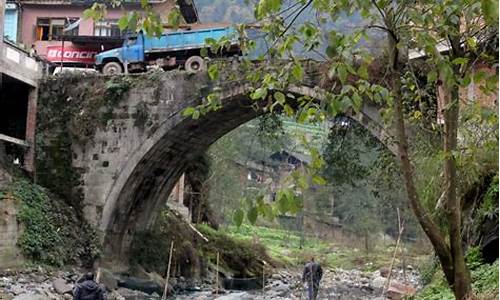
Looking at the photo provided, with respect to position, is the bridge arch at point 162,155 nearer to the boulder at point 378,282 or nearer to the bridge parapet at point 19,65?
the bridge parapet at point 19,65

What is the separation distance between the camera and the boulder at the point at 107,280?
13.9 m

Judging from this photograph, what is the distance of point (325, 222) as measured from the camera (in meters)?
37.7

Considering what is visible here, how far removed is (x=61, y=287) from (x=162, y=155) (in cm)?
531

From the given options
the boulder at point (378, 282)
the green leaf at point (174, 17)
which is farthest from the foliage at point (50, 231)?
the green leaf at point (174, 17)

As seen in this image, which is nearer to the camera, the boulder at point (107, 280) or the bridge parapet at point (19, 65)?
the boulder at point (107, 280)

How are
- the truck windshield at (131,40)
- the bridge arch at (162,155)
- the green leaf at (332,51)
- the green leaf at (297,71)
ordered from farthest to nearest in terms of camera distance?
the truck windshield at (131,40), the bridge arch at (162,155), the green leaf at (297,71), the green leaf at (332,51)

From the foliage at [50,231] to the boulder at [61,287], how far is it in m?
1.20

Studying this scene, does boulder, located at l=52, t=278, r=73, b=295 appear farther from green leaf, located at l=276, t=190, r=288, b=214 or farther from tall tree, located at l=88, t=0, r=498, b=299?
green leaf, located at l=276, t=190, r=288, b=214

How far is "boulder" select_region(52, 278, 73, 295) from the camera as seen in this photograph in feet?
38.8

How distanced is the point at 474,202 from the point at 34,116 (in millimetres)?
10838

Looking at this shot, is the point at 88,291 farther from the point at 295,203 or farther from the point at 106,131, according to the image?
the point at 106,131

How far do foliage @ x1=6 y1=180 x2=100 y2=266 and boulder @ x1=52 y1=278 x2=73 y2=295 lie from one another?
3.93 feet

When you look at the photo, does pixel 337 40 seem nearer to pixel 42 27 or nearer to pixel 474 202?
pixel 474 202

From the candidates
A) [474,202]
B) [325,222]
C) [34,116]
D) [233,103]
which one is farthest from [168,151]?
[325,222]
